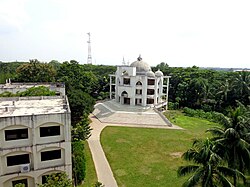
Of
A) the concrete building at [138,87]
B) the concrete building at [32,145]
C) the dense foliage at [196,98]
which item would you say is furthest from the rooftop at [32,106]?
the concrete building at [138,87]

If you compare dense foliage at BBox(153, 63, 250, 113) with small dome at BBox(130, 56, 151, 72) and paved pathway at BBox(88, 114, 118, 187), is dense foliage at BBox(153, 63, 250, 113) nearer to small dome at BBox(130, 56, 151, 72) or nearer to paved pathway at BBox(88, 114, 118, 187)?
small dome at BBox(130, 56, 151, 72)

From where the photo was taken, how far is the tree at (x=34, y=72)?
48531mm

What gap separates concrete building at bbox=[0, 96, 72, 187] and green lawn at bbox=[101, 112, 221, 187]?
20.4 feet

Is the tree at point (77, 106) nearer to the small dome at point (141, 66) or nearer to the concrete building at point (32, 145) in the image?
the concrete building at point (32, 145)

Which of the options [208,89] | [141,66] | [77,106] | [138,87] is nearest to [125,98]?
[138,87]

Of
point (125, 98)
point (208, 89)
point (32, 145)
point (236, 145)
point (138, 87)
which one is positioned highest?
point (138, 87)

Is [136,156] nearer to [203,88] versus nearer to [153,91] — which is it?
[153,91]

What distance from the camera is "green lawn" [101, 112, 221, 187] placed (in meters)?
21.0

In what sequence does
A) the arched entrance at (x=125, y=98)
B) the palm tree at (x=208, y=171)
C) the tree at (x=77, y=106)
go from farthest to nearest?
the arched entrance at (x=125, y=98) < the tree at (x=77, y=106) < the palm tree at (x=208, y=171)

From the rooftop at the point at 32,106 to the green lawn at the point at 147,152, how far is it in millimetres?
8353

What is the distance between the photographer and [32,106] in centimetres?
2192

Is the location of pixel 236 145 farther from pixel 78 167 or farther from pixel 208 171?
pixel 78 167

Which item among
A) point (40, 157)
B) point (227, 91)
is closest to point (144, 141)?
point (40, 157)

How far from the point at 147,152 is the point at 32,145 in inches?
555
